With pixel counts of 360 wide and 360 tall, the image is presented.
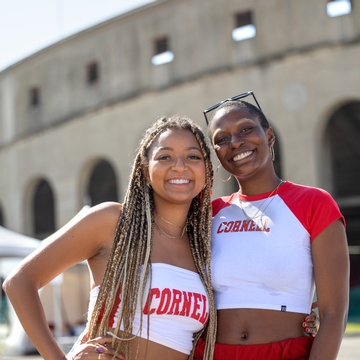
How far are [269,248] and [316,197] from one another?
0.34 meters

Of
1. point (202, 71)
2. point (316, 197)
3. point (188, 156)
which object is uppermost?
point (202, 71)

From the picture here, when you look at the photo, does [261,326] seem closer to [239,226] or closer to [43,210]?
[239,226]

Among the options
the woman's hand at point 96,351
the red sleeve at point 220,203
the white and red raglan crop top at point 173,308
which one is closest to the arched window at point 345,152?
the red sleeve at point 220,203

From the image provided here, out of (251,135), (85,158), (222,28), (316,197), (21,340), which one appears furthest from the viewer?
(85,158)

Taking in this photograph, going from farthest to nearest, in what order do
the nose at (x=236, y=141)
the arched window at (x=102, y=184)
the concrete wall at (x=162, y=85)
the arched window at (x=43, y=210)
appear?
the arched window at (x=43, y=210), the arched window at (x=102, y=184), the concrete wall at (x=162, y=85), the nose at (x=236, y=141)

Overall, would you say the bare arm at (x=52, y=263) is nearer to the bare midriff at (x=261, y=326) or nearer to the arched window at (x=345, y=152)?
the bare midriff at (x=261, y=326)

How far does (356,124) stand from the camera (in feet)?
64.0

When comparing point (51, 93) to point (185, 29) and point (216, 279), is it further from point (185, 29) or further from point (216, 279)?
point (216, 279)

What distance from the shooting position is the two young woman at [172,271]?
2.98 metres

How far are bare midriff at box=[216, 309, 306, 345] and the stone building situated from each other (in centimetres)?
1404

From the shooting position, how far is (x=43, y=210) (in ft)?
84.5

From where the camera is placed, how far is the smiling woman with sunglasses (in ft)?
9.87

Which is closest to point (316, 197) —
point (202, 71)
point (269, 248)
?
point (269, 248)

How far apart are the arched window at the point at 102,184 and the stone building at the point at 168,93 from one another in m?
0.04
